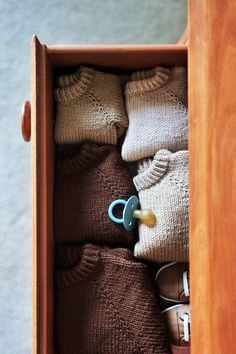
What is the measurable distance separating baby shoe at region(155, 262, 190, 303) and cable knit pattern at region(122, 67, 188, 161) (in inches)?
10.2

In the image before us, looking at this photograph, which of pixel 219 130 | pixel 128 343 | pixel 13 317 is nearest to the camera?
pixel 219 130

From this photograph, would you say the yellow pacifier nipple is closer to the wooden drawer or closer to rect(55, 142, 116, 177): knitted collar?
rect(55, 142, 116, 177): knitted collar

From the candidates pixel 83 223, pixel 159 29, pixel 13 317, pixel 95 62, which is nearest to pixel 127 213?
pixel 83 223

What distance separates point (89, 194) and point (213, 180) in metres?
0.39

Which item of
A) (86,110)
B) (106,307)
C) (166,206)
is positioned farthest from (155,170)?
(106,307)

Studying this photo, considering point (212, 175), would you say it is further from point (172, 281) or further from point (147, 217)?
point (172, 281)

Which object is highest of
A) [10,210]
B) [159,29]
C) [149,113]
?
[159,29]

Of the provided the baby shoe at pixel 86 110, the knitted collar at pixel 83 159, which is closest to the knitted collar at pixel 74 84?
the baby shoe at pixel 86 110

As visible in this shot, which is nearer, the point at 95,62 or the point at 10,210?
the point at 95,62

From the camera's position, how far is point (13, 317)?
133 cm

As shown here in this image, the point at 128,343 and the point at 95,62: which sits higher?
the point at 95,62

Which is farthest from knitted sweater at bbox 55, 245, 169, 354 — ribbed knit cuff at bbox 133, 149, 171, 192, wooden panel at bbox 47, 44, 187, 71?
wooden panel at bbox 47, 44, 187, 71

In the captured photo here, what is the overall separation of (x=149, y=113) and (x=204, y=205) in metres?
0.38

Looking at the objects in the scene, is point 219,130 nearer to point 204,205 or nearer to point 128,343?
point 204,205
